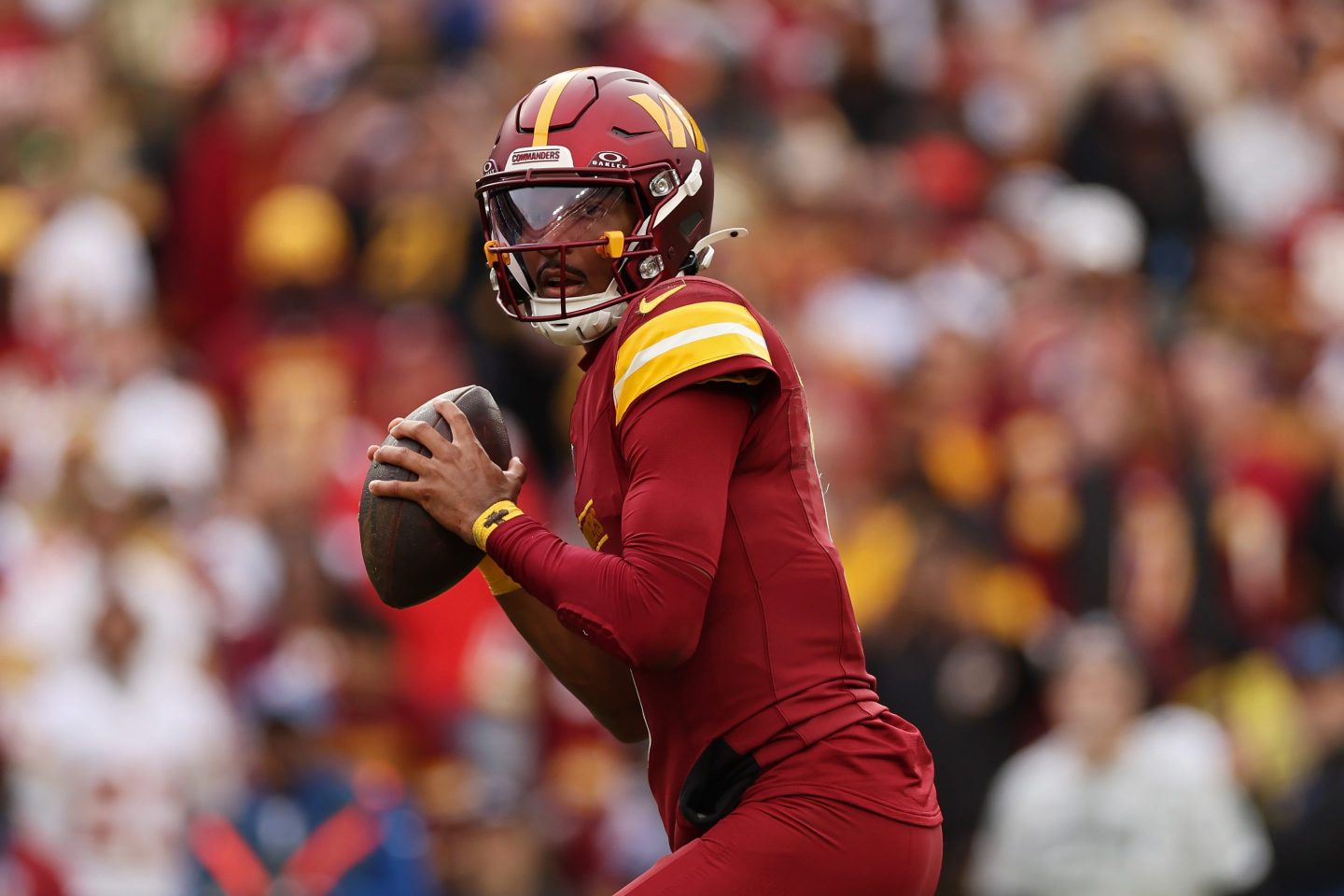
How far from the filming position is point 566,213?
3.88 meters

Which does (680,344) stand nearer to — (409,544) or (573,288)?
(573,288)

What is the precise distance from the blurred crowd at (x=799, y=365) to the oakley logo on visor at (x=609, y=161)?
4.30 m

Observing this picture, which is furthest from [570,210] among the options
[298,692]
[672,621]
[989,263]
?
[989,263]

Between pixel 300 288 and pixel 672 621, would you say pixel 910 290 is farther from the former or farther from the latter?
pixel 672 621

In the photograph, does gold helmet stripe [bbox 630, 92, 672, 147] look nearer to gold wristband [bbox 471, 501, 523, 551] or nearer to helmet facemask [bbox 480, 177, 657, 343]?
helmet facemask [bbox 480, 177, 657, 343]

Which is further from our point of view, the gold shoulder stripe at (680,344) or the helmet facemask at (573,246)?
→ the helmet facemask at (573,246)

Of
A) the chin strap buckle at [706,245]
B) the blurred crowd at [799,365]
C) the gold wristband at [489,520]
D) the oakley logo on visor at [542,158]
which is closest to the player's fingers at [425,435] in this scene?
the gold wristband at [489,520]

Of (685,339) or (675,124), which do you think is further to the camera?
(675,124)

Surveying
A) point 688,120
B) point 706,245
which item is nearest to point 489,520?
point 706,245

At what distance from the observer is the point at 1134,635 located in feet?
27.5

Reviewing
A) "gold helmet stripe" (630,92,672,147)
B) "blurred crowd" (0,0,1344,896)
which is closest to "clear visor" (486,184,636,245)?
"gold helmet stripe" (630,92,672,147)

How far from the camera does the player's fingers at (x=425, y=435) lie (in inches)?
151

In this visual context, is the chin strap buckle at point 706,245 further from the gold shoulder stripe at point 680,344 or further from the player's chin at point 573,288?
the gold shoulder stripe at point 680,344

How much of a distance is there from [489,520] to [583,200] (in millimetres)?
601
